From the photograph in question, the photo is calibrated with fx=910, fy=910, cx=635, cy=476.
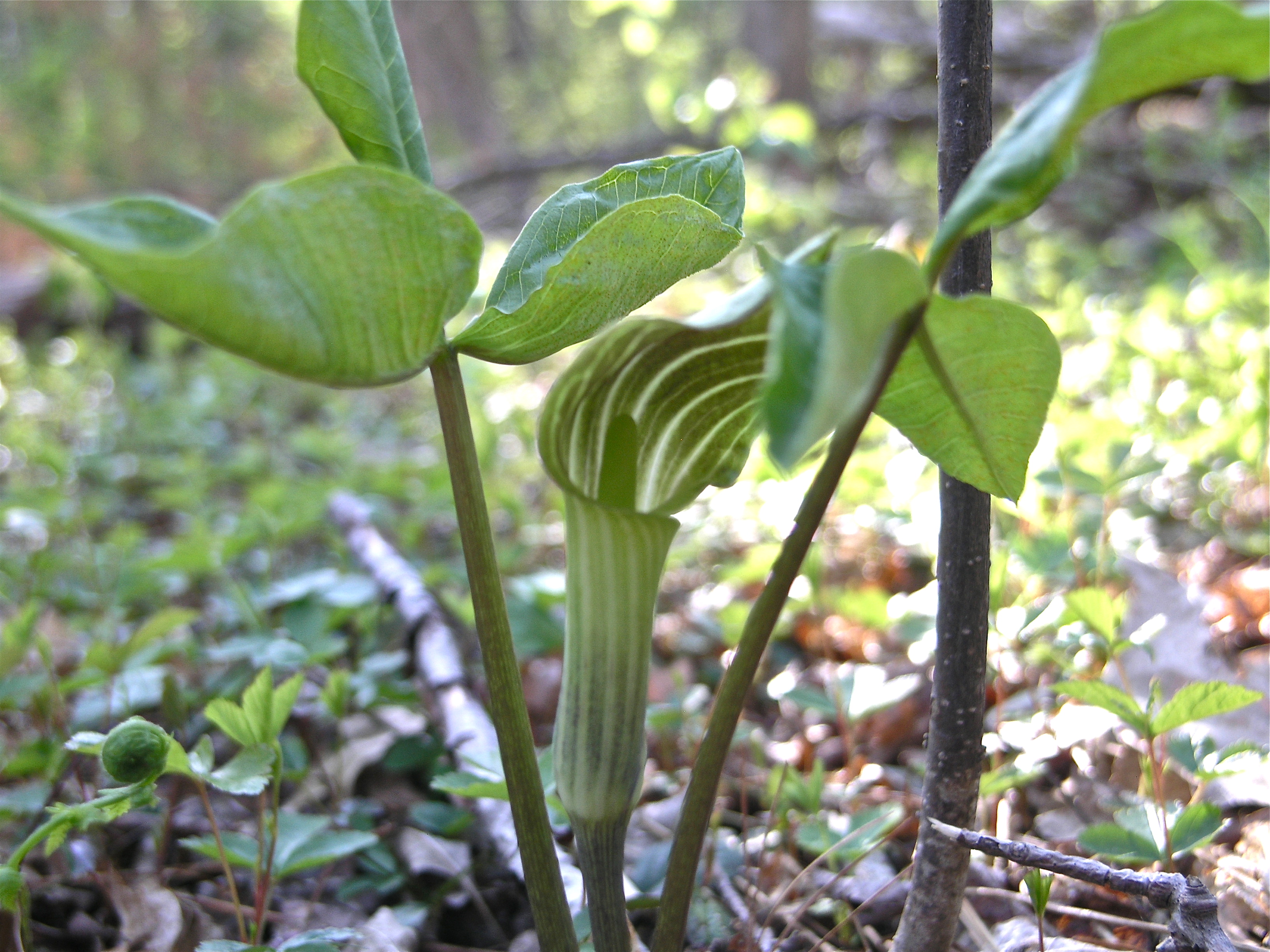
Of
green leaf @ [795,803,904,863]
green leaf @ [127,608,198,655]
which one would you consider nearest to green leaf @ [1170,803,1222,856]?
green leaf @ [795,803,904,863]

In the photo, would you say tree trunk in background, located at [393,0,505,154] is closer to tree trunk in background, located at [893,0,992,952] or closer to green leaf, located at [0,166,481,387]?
tree trunk in background, located at [893,0,992,952]

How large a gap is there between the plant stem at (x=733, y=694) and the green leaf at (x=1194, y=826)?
0.50 meters

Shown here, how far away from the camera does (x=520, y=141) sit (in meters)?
11.8

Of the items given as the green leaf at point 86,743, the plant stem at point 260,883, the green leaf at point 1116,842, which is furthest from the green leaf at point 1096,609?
the green leaf at point 86,743

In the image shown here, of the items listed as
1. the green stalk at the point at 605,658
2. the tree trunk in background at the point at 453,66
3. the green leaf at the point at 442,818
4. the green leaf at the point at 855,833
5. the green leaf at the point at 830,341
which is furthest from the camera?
the tree trunk in background at the point at 453,66

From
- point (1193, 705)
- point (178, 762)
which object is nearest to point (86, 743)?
point (178, 762)

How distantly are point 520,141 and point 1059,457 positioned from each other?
11.5 meters

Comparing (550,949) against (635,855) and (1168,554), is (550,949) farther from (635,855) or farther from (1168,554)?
(1168,554)

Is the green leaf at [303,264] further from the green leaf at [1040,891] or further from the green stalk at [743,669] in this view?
the green leaf at [1040,891]

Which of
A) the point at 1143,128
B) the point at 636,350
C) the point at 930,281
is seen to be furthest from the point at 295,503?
the point at 1143,128

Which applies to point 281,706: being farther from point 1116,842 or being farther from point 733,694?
point 1116,842

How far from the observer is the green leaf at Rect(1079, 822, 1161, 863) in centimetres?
86

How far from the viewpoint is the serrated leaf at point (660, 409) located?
590 millimetres

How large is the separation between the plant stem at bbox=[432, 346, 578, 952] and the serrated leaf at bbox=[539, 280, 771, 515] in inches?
3.2
